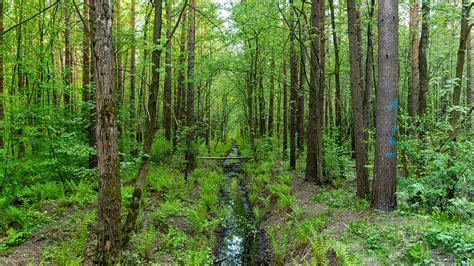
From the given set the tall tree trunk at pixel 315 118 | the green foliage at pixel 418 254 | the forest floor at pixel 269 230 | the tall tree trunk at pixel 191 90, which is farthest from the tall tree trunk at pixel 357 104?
→ the tall tree trunk at pixel 191 90

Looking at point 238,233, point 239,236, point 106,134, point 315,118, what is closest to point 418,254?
point 106,134

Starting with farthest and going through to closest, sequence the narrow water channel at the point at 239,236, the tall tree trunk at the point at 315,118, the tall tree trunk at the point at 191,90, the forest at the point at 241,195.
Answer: the tall tree trunk at the point at 191,90, the tall tree trunk at the point at 315,118, the narrow water channel at the point at 239,236, the forest at the point at 241,195

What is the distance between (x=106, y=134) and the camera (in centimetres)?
438

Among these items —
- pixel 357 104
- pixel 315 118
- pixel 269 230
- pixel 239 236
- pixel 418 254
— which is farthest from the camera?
pixel 315 118

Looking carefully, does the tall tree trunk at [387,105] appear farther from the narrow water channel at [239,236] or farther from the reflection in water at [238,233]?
the reflection in water at [238,233]

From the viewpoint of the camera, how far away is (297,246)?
20.3ft

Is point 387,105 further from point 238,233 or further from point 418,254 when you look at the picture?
point 238,233

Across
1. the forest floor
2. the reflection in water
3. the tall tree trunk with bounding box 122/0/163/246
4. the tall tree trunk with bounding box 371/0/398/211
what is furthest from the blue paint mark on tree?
the tall tree trunk with bounding box 122/0/163/246

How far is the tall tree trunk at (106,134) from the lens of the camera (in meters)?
4.32

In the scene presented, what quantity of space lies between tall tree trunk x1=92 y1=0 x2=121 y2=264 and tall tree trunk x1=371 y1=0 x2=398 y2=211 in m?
5.08

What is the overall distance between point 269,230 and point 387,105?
13.8ft

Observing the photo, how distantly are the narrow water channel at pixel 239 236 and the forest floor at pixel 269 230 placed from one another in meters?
0.27

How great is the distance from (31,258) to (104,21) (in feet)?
13.1

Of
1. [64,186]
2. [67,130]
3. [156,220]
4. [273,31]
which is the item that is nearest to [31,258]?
[156,220]
